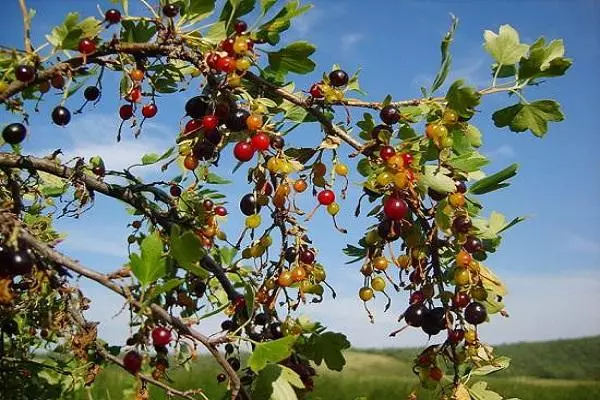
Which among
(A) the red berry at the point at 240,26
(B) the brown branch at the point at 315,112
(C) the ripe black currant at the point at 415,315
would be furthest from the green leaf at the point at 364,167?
(A) the red berry at the point at 240,26

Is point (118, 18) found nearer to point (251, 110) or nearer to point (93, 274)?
point (251, 110)

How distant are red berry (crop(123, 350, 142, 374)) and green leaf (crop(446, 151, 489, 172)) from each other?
908 millimetres

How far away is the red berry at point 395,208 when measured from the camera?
146 centimetres

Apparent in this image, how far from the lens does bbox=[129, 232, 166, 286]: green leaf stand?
4.20ft

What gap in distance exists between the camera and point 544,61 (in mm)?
1556

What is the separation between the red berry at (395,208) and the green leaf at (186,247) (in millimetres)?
474

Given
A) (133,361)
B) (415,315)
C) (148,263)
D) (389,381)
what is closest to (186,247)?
(148,263)

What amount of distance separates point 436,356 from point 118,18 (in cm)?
128

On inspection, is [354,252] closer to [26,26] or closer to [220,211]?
[220,211]

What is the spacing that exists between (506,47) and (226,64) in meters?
0.75

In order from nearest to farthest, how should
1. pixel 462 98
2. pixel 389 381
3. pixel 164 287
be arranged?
1. pixel 164 287
2. pixel 462 98
3. pixel 389 381

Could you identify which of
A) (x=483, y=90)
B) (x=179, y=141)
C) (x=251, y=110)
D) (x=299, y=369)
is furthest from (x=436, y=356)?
(x=179, y=141)

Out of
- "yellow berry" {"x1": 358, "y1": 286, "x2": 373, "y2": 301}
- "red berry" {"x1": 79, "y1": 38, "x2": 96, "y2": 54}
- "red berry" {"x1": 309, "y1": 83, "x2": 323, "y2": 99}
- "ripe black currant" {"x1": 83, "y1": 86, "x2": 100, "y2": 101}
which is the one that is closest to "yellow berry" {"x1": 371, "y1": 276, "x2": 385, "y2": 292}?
"yellow berry" {"x1": 358, "y1": 286, "x2": 373, "y2": 301}

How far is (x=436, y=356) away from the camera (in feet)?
5.13
